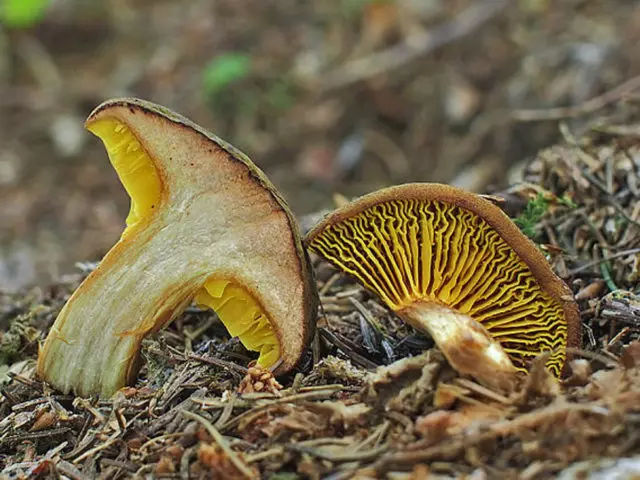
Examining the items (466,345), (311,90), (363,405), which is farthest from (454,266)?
(311,90)

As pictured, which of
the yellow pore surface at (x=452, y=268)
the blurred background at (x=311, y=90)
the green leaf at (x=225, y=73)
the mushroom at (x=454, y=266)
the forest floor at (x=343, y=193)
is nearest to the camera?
the forest floor at (x=343, y=193)

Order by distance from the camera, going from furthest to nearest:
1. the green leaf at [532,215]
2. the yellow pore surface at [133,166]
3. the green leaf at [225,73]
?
1. the green leaf at [225,73]
2. the green leaf at [532,215]
3. the yellow pore surface at [133,166]

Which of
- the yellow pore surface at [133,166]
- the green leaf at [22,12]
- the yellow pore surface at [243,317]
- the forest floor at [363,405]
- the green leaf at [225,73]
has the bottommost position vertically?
the forest floor at [363,405]

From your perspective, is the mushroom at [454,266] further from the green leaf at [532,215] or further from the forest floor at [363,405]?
the green leaf at [532,215]

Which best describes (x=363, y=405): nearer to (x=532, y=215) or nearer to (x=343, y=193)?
(x=532, y=215)

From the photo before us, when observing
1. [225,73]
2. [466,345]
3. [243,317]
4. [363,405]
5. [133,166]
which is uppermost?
[225,73]

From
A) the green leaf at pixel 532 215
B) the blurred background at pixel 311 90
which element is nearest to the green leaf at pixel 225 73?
the blurred background at pixel 311 90

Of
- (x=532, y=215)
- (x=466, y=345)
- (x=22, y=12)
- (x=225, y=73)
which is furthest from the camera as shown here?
(x=22, y=12)

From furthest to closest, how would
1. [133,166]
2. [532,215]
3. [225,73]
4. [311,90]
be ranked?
[311,90] < [225,73] < [532,215] < [133,166]
